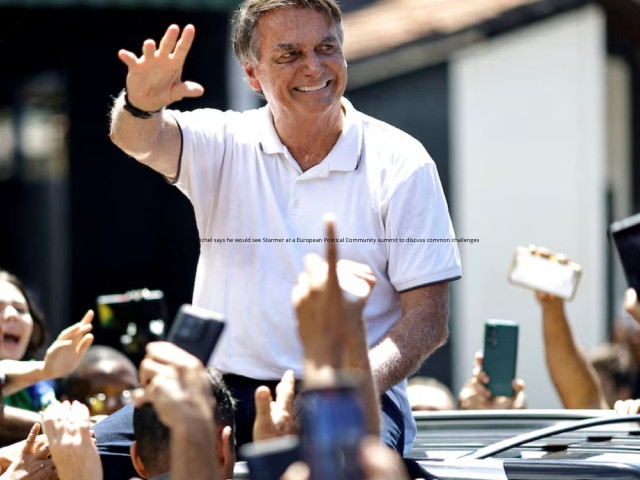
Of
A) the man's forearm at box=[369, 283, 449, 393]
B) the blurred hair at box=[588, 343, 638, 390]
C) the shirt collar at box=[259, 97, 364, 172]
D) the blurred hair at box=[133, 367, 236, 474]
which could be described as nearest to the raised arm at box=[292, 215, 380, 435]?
the blurred hair at box=[133, 367, 236, 474]

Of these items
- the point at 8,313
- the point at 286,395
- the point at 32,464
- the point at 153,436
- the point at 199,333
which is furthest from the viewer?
the point at 8,313

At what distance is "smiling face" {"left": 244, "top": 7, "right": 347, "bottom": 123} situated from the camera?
418cm

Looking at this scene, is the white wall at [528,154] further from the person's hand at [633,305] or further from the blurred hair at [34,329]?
the person's hand at [633,305]

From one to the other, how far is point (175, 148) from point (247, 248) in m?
0.34

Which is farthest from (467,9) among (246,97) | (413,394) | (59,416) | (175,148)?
(59,416)

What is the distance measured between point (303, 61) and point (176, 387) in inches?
66.0

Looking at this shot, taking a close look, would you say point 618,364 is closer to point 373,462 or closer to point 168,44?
point 168,44

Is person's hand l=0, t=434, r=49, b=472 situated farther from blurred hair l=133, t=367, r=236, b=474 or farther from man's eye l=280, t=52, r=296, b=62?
man's eye l=280, t=52, r=296, b=62

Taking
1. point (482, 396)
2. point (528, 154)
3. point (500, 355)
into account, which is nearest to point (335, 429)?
point (500, 355)

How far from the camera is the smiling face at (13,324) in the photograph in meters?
5.09

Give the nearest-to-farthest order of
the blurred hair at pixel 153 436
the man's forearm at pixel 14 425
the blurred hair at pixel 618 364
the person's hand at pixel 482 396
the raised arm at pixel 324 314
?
the raised arm at pixel 324 314
the blurred hair at pixel 153 436
the man's forearm at pixel 14 425
the person's hand at pixel 482 396
the blurred hair at pixel 618 364

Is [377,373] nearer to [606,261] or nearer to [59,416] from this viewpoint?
[59,416]

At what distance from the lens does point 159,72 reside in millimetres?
3902

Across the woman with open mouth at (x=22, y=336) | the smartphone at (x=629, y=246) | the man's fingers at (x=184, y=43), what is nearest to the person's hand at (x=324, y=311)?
the man's fingers at (x=184, y=43)
